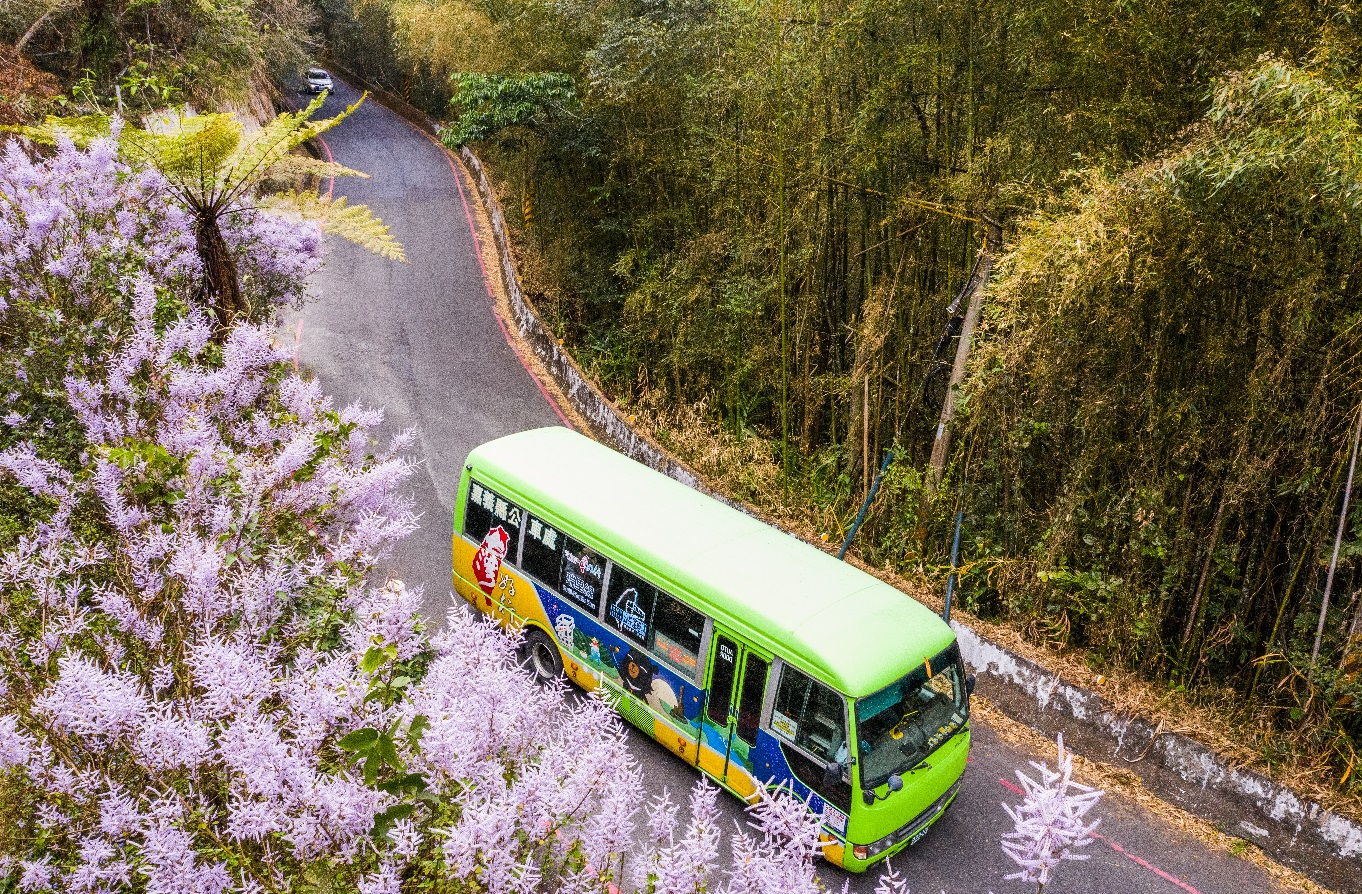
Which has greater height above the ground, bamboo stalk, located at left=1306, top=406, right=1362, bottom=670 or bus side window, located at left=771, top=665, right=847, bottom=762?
bamboo stalk, located at left=1306, top=406, right=1362, bottom=670

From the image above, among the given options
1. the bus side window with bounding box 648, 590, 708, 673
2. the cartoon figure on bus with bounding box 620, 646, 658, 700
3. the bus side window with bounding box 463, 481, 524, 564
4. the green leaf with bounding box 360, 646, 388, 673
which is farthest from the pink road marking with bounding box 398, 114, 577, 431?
the green leaf with bounding box 360, 646, 388, 673

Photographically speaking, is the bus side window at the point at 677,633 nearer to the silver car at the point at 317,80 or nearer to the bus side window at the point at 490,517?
the bus side window at the point at 490,517

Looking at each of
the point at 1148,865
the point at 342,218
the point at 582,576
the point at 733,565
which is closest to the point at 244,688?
the point at 733,565

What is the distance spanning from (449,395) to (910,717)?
8756 millimetres

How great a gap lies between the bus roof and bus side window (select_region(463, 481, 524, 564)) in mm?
139

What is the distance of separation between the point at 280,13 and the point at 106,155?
Result: 1218 cm

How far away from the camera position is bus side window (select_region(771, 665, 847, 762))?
17.9 ft

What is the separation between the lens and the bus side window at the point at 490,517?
7539 millimetres

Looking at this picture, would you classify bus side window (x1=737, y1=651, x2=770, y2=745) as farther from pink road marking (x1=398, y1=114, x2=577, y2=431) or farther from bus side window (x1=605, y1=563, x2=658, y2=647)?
pink road marking (x1=398, y1=114, x2=577, y2=431)

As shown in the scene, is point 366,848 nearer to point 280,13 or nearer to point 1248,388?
point 1248,388

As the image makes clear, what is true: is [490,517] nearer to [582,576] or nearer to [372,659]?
[582,576]

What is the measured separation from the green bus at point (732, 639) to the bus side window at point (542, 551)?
16mm

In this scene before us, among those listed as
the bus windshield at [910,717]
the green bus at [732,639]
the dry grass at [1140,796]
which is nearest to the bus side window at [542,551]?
the green bus at [732,639]

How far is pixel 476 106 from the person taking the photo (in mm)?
13164
